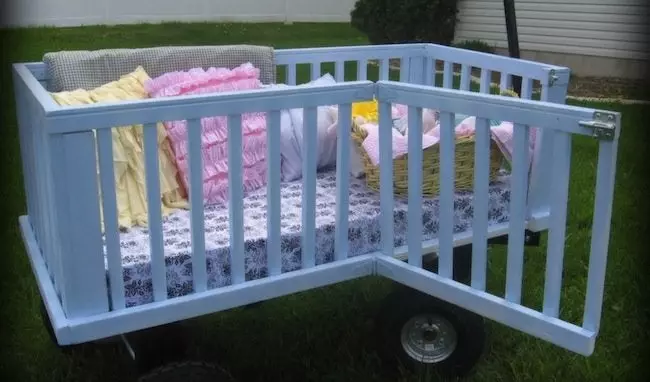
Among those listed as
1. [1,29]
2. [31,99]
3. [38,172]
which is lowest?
[38,172]

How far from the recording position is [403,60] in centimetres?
305

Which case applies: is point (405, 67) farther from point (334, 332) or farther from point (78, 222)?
point (78, 222)

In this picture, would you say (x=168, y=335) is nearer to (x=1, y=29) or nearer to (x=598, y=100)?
(x=1, y=29)

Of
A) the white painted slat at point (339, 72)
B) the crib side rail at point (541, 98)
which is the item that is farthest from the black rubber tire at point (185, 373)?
the white painted slat at point (339, 72)

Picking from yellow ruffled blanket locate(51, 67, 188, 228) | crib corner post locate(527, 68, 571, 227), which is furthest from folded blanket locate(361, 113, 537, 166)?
yellow ruffled blanket locate(51, 67, 188, 228)

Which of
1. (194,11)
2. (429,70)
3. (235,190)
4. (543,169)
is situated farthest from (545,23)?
(235,190)

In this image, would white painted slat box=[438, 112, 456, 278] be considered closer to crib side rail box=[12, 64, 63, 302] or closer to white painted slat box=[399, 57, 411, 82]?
crib side rail box=[12, 64, 63, 302]

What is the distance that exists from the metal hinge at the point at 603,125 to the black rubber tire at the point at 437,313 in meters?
0.85

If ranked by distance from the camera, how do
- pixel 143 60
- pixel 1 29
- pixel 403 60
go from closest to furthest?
pixel 1 29
pixel 143 60
pixel 403 60

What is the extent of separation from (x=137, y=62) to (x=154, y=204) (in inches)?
39.5

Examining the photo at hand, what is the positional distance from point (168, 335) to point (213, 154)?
606mm

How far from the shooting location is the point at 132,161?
2182mm

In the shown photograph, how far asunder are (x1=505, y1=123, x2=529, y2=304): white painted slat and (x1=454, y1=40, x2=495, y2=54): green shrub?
22.4 ft

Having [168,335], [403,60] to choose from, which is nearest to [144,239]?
[168,335]
